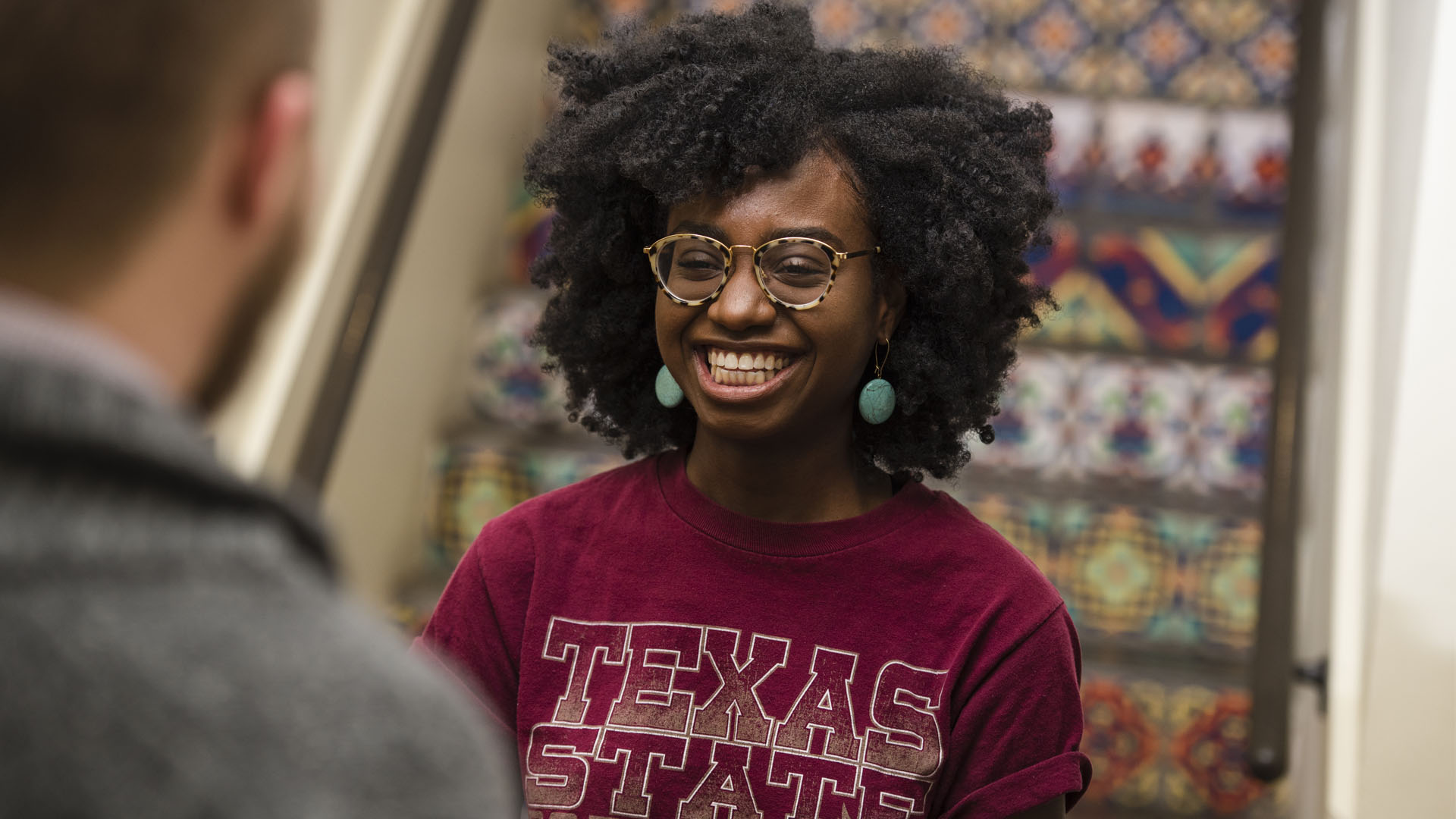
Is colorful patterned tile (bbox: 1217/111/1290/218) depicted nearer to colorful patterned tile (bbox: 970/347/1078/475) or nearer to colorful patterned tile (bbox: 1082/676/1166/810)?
colorful patterned tile (bbox: 970/347/1078/475)

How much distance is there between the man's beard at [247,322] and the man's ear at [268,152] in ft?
0.06

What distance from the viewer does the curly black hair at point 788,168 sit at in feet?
4.44

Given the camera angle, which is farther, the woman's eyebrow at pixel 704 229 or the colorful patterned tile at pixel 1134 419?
the colorful patterned tile at pixel 1134 419

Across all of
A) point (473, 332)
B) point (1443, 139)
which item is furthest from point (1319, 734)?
point (473, 332)

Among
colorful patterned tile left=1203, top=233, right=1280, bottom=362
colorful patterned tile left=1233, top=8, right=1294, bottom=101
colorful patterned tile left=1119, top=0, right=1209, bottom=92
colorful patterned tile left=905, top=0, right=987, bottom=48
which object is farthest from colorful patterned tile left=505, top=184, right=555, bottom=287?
colorful patterned tile left=1233, top=8, right=1294, bottom=101

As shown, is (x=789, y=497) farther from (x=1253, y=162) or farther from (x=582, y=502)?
(x=1253, y=162)

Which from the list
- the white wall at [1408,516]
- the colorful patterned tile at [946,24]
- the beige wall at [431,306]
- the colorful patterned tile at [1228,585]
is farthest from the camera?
the colorful patterned tile at [946,24]

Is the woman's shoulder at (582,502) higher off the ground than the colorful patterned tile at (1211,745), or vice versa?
the woman's shoulder at (582,502)

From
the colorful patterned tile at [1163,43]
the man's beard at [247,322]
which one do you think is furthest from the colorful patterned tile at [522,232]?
the man's beard at [247,322]

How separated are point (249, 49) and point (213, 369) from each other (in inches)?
6.0

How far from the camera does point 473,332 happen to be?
316cm

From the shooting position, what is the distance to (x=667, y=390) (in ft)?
4.75

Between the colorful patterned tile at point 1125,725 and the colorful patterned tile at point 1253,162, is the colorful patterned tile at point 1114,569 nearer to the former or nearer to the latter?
the colorful patterned tile at point 1125,725

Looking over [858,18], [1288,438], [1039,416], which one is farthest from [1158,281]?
[858,18]
